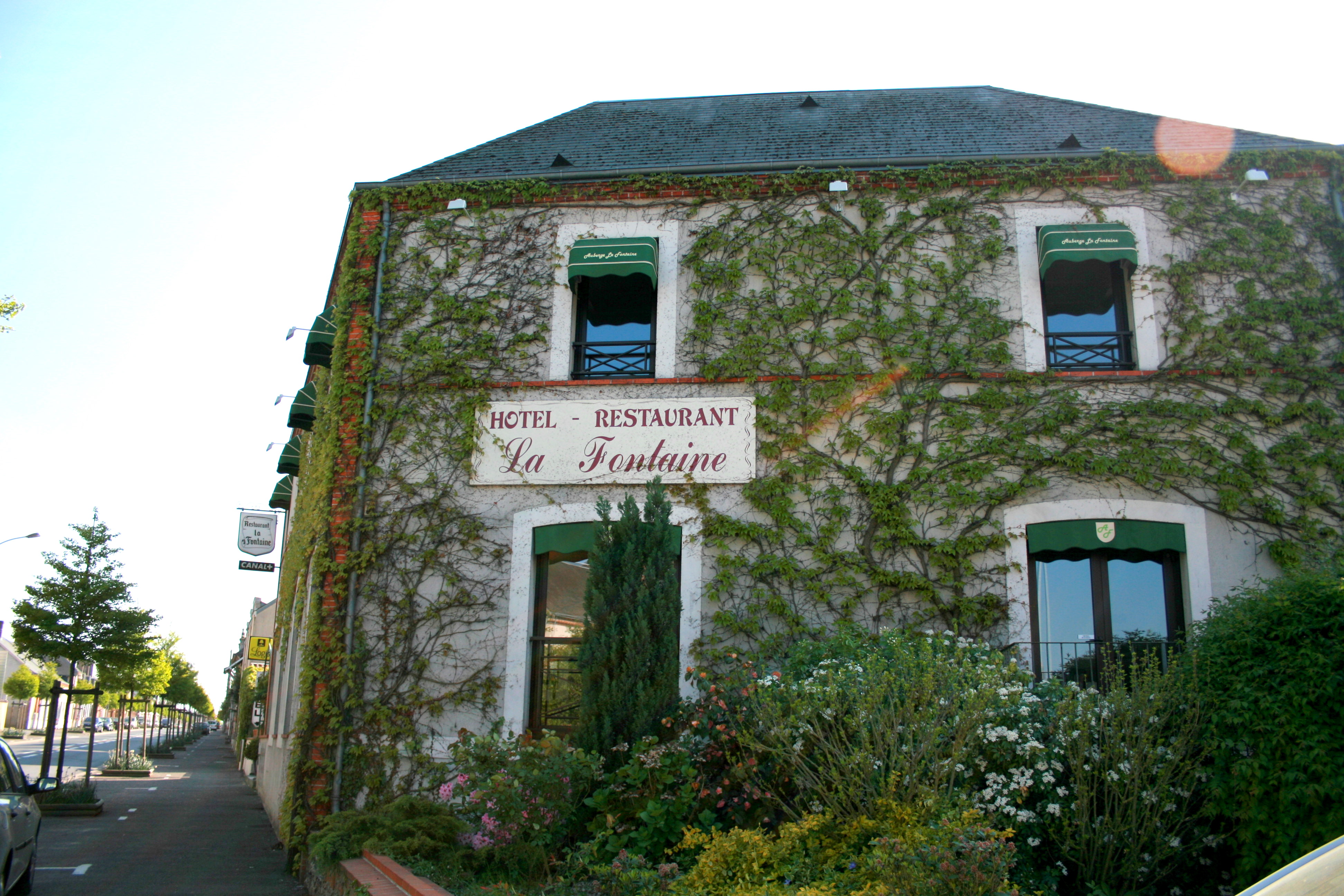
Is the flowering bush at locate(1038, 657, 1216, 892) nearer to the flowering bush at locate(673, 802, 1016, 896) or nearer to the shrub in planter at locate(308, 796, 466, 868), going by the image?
the flowering bush at locate(673, 802, 1016, 896)

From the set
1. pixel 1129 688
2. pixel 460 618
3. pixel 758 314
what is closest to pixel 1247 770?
pixel 1129 688

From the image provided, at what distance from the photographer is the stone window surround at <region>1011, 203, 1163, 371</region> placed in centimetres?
948

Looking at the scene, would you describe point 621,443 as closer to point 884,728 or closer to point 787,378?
point 787,378

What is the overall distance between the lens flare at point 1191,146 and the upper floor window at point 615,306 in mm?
5259

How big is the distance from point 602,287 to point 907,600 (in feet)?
14.8

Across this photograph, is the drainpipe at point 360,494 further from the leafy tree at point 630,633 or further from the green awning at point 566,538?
the leafy tree at point 630,633

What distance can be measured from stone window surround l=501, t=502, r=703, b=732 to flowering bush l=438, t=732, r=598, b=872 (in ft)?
5.26

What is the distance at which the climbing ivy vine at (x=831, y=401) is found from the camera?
899cm

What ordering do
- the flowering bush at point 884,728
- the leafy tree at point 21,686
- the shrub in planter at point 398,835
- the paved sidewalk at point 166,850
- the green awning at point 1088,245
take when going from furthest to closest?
the leafy tree at point 21,686, the green awning at point 1088,245, the paved sidewalk at point 166,850, the shrub in planter at point 398,835, the flowering bush at point 884,728

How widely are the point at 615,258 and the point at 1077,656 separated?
18.5 ft

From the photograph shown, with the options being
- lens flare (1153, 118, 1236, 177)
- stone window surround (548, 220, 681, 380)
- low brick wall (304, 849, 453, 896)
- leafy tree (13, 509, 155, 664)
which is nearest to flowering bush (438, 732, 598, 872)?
low brick wall (304, 849, 453, 896)

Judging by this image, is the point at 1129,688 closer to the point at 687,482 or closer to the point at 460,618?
the point at 687,482

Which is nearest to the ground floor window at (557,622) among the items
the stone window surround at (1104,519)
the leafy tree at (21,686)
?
the stone window surround at (1104,519)

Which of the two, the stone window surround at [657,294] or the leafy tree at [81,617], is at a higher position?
the stone window surround at [657,294]
